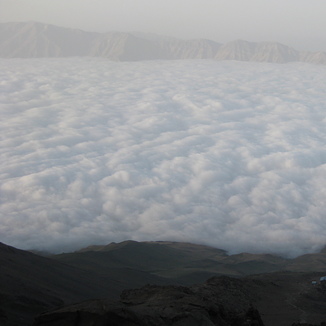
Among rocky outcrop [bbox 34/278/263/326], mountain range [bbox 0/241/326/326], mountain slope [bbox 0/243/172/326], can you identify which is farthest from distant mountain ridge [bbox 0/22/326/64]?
rocky outcrop [bbox 34/278/263/326]

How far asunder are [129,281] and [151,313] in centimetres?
1091

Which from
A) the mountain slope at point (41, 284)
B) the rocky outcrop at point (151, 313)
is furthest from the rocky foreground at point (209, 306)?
the mountain slope at point (41, 284)

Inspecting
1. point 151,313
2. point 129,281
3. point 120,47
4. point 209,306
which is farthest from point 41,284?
point 120,47

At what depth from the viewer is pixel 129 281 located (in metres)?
18.7

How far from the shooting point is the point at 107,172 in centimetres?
3741

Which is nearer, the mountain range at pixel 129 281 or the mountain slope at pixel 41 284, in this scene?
the mountain slope at pixel 41 284

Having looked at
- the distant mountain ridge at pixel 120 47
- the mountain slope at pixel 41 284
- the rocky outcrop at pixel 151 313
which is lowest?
the rocky outcrop at pixel 151 313

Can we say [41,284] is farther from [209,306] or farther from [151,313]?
[151,313]

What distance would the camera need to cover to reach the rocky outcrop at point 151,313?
7.51 meters

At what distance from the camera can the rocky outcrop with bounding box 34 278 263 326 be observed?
24.6 ft

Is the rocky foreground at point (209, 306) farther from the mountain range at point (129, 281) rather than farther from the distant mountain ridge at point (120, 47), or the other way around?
the distant mountain ridge at point (120, 47)

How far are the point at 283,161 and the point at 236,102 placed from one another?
1193 cm

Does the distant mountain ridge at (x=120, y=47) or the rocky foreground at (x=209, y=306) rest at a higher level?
the distant mountain ridge at (x=120, y=47)

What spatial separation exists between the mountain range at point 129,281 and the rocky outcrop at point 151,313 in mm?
42
